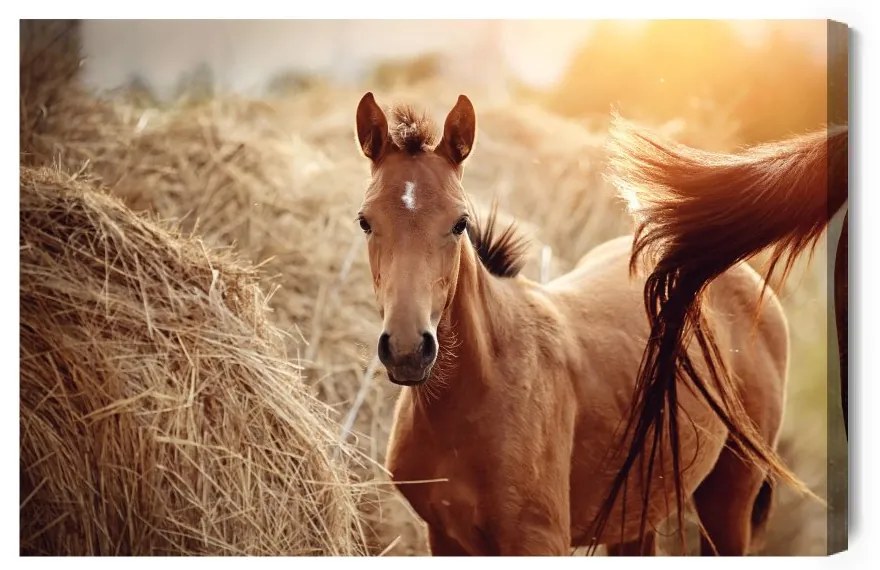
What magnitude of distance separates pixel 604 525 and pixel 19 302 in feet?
5.72

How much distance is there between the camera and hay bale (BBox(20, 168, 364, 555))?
2.73 m

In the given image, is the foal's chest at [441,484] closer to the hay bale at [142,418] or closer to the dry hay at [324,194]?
the hay bale at [142,418]

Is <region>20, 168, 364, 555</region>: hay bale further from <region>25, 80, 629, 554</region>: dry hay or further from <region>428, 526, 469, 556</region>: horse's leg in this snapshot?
<region>25, 80, 629, 554</region>: dry hay

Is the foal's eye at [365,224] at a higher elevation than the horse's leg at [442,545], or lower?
higher

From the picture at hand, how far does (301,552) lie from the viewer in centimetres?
280

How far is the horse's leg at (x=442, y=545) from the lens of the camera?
2.81 meters

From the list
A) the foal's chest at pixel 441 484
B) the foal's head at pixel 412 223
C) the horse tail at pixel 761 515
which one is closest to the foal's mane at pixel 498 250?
the foal's head at pixel 412 223

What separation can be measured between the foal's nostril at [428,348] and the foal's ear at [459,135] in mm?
545

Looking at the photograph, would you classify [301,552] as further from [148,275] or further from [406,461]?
[148,275]

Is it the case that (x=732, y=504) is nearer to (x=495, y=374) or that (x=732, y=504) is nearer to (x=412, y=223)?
(x=495, y=374)

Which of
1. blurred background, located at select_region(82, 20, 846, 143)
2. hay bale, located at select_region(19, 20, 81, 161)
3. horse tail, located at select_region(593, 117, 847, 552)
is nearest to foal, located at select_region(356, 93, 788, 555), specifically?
horse tail, located at select_region(593, 117, 847, 552)

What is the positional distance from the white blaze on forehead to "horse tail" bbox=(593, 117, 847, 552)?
620 mm

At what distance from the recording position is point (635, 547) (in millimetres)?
3473
